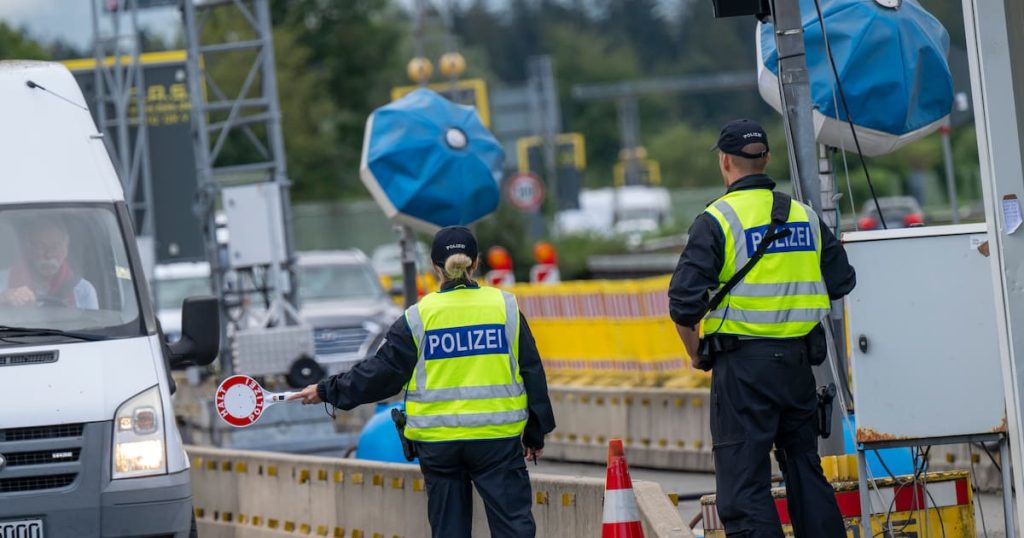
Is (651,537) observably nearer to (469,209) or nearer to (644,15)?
(469,209)

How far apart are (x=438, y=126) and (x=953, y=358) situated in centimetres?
628

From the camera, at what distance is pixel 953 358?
765cm

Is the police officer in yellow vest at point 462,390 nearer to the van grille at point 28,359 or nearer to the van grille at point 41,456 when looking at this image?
the van grille at point 41,456

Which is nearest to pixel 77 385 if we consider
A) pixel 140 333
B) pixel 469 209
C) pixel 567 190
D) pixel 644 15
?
pixel 140 333

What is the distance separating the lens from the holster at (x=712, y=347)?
285 inches

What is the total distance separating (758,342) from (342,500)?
13.1 feet

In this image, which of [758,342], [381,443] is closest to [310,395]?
[758,342]

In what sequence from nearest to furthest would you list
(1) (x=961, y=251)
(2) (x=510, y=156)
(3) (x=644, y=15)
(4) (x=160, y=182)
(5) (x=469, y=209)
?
(1) (x=961, y=251), (5) (x=469, y=209), (4) (x=160, y=182), (2) (x=510, y=156), (3) (x=644, y=15)

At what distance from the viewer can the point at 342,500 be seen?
10.5 m

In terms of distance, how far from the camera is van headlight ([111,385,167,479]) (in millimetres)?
8391

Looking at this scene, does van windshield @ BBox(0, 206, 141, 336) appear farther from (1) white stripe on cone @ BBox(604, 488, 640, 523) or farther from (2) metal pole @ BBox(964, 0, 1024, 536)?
(2) metal pole @ BBox(964, 0, 1024, 536)

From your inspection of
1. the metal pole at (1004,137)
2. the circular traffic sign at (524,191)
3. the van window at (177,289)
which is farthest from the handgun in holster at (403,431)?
the circular traffic sign at (524,191)

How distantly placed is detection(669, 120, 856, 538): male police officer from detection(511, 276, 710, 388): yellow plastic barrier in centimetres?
1151

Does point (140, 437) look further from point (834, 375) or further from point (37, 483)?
point (834, 375)
